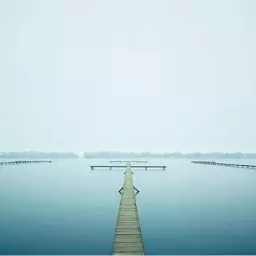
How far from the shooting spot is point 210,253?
1938 centimetres

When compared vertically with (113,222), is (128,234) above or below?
below

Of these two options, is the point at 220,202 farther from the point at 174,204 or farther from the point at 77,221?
the point at 77,221

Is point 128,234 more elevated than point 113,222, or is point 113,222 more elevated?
point 113,222

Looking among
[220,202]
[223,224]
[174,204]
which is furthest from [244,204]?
[223,224]

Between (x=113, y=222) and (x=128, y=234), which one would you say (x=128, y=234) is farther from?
(x=113, y=222)

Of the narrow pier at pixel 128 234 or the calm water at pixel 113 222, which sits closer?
the narrow pier at pixel 128 234

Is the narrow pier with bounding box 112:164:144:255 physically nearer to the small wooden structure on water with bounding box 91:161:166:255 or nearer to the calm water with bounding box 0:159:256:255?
the small wooden structure on water with bounding box 91:161:166:255

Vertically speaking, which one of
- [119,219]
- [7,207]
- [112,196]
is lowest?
[119,219]

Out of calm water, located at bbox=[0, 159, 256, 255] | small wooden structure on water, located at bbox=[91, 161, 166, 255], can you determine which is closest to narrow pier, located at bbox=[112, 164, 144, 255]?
small wooden structure on water, located at bbox=[91, 161, 166, 255]

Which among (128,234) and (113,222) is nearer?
(128,234)

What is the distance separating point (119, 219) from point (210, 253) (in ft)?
22.3

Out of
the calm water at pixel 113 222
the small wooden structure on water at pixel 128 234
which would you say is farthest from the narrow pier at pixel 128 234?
the calm water at pixel 113 222

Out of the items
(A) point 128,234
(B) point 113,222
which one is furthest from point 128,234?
(B) point 113,222

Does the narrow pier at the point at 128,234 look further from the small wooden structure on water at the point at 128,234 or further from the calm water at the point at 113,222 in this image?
the calm water at the point at 113,222
